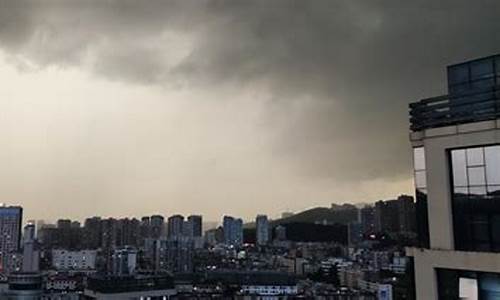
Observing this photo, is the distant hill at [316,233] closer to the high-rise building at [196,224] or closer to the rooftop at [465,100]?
the high-rise building at [196,224]

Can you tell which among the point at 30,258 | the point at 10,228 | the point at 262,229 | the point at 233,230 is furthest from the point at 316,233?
the point at 30,258

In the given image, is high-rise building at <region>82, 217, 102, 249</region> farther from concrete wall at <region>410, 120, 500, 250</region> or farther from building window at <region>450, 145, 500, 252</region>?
building window at <region>450, 145, 500, 252</region>

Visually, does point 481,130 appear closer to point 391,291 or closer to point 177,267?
point 391,291

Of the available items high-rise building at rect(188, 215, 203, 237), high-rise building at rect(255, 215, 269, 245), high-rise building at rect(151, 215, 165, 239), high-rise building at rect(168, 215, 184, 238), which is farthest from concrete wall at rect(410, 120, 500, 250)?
high-rise building at rect(255, 215, 269, 245)

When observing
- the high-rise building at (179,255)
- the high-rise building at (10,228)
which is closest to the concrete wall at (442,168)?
the high-rise building at (179,255)

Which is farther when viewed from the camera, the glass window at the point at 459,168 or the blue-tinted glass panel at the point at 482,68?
the blue-tinted glass panel at the point at 482,68

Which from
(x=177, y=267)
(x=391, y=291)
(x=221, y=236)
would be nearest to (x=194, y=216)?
(x=221, y=236)
